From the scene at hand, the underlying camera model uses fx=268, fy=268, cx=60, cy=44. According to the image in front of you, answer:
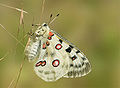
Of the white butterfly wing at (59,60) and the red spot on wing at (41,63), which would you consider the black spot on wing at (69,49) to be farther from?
the red spot on wing at (41,63)

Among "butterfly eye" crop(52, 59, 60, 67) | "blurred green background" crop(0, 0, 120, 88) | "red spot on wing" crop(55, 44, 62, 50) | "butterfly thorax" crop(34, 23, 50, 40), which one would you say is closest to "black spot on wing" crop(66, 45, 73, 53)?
"red spot on wing" crop(55, 44, 62, 50)

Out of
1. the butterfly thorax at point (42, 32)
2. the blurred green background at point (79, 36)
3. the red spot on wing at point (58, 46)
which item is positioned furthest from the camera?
the blurred green background at point (79, 36)

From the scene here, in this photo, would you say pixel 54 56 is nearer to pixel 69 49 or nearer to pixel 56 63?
pixel 56 63

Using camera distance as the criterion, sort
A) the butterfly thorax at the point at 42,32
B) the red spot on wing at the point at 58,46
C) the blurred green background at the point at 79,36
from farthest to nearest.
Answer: the blurred green background at the point at 79,36, the red spot on wing at the point at 58,46, the butterfly thorax at the point at 42,32

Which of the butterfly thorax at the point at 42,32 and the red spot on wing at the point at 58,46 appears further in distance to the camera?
the red spot on wing at the point at 58,46

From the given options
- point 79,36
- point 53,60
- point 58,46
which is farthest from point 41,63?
point 79,36

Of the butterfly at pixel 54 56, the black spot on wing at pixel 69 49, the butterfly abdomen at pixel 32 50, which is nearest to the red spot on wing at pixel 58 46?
the butterfly at pixel 54 56
